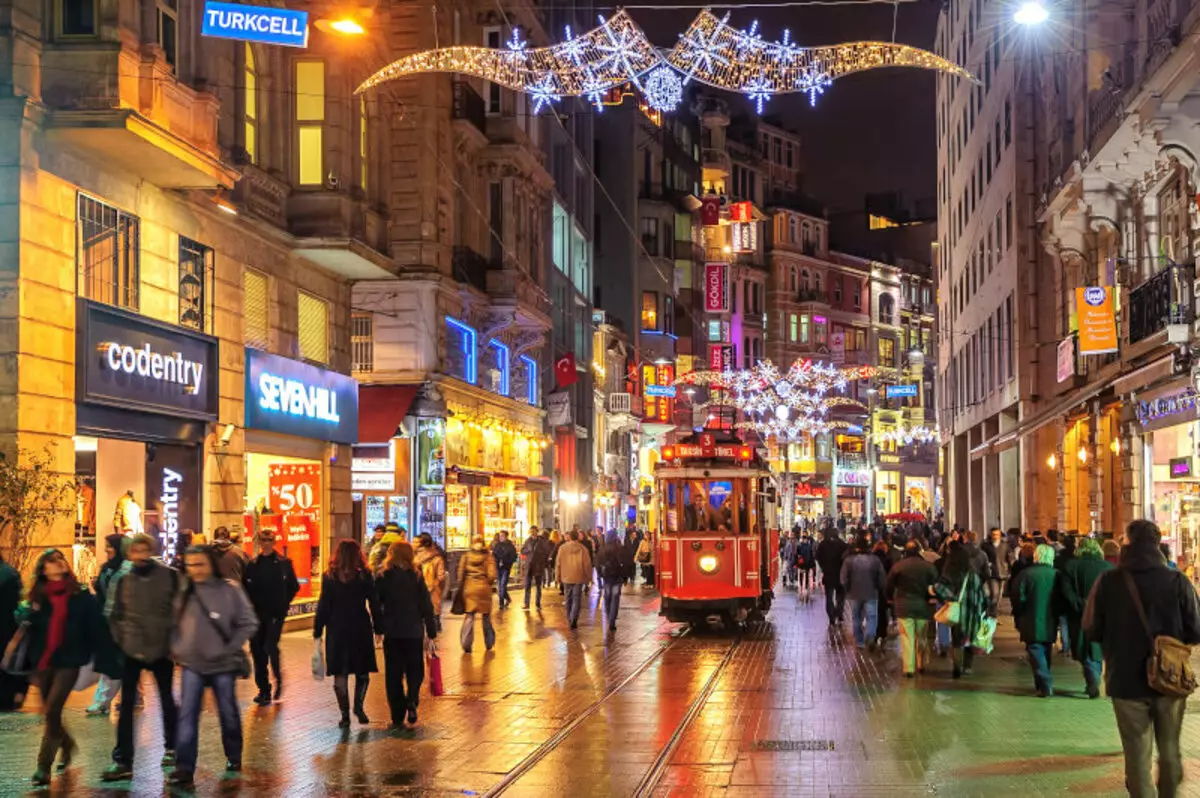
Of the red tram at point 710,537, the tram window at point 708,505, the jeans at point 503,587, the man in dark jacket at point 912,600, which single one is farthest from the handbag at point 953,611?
the jeans at point 503,587

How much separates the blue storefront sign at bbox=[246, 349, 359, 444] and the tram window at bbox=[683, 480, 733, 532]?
22.7 ft

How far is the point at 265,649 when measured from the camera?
54.1ft

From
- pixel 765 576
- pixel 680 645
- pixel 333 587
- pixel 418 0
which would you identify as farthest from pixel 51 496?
pixel 418 0

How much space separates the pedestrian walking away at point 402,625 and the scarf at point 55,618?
318cm

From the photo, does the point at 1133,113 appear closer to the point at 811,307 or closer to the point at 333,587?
the point at 333,587

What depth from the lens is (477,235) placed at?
42.3 meters

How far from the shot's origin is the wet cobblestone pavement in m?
11.2

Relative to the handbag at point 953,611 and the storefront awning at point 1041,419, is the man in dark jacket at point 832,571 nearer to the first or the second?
the storefront awning at point 1041,419

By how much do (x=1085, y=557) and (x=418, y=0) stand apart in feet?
79.2

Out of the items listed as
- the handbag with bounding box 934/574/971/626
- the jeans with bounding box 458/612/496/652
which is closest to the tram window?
the jeans with bounding box 458/612/496/652

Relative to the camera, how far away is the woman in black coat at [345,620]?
14242 millimetres

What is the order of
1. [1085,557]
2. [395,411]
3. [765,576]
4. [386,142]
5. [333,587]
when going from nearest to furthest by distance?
[333,587], [1085,557], [765,576], [386,142], [395,411]

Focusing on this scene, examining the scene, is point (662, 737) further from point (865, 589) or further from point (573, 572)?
point (573, 572)

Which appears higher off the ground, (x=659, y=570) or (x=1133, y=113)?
(x=1133, y=113)
